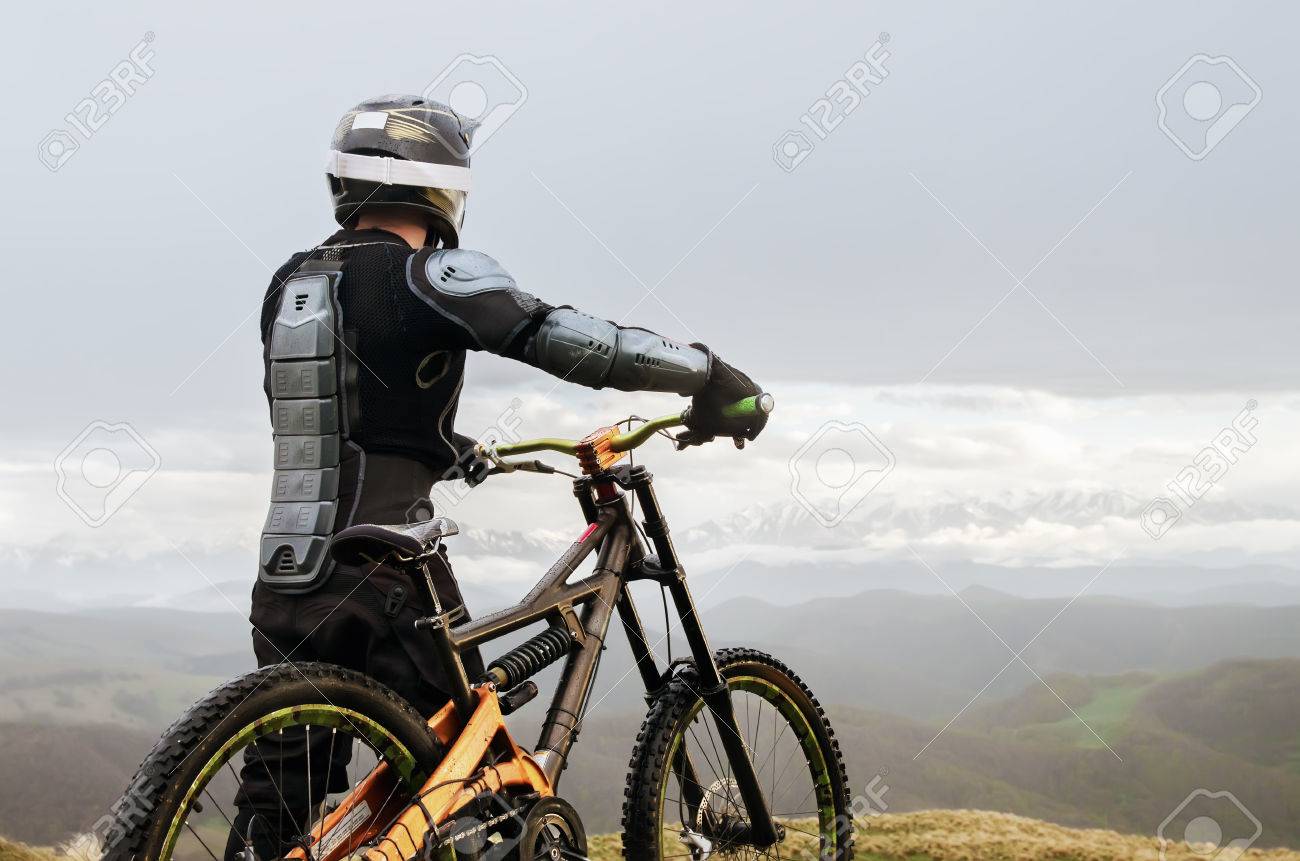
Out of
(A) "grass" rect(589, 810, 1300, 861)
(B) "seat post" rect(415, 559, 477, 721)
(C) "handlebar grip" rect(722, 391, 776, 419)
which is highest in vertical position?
(C) "handlebar grip" rect(722, 391, 776, 419)

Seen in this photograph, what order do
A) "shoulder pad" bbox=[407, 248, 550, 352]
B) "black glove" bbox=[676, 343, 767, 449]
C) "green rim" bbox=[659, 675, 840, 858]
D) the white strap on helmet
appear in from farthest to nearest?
1. "green rim" bbox=[659, 675, 840, 858]
2. "black glove" bbox=[676, 343, 767, 449]
3. the white strap on helmet
4. "shoulder pad" bbox=[407, 248, 550, 352]

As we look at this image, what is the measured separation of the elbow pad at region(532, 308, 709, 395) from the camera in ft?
Result: 13.1

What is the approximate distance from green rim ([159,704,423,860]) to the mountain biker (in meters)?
0.36

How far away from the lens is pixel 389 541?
3443mm

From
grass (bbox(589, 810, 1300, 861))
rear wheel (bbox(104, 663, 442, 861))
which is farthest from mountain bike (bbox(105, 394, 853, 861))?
grass (bbox(589, 810, 1300, 861))

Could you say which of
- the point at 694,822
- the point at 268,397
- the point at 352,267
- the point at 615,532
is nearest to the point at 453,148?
the point at 352,267

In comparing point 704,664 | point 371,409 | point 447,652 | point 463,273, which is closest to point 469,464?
point 371,409

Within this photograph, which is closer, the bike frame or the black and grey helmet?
the bike frame

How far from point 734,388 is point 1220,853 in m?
4.40

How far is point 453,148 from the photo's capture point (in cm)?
443

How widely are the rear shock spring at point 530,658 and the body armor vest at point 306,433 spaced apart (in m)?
0.68

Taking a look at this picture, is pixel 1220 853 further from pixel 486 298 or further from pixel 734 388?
pixel 486 298

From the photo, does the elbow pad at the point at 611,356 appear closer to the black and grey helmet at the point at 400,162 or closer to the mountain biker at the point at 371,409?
the mountain biker at the point at 371,409

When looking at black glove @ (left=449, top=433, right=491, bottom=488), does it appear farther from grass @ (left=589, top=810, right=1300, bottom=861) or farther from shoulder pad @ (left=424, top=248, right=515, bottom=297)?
grass @ (left=589, top=810, right=1300, bottom=861)
